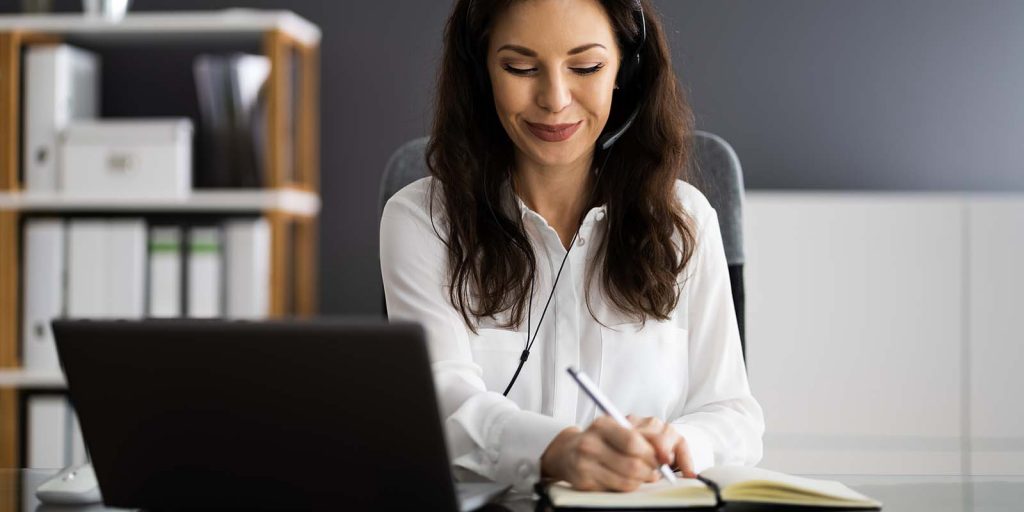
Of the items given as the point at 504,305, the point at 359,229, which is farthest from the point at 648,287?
the point at 359,229

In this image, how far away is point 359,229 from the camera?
2.92 metres

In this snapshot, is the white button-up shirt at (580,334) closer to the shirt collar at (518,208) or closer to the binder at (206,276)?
the shirt collar at (518,208)

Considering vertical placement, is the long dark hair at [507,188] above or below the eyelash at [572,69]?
below

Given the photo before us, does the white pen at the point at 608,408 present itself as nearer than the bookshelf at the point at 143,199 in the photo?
Yes

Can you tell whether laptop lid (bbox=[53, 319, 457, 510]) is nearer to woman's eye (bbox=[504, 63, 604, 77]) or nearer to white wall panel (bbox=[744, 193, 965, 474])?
woman's eye (bbox=[504, 63, 604, 77])

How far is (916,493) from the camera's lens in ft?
3.31

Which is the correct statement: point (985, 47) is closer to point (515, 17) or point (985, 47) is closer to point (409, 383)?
point (515, 17)

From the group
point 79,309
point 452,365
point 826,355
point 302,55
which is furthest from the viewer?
point 302,55

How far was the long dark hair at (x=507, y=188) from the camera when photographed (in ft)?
4.46

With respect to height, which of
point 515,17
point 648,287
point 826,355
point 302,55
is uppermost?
point 302,55

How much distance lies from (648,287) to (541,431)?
35 cm

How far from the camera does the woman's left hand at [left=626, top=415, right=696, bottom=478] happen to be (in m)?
0.96

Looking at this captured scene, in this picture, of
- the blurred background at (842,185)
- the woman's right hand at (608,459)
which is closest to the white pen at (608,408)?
the woman's right hand at (608,459)

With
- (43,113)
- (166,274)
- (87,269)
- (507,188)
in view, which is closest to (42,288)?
(87,269)
